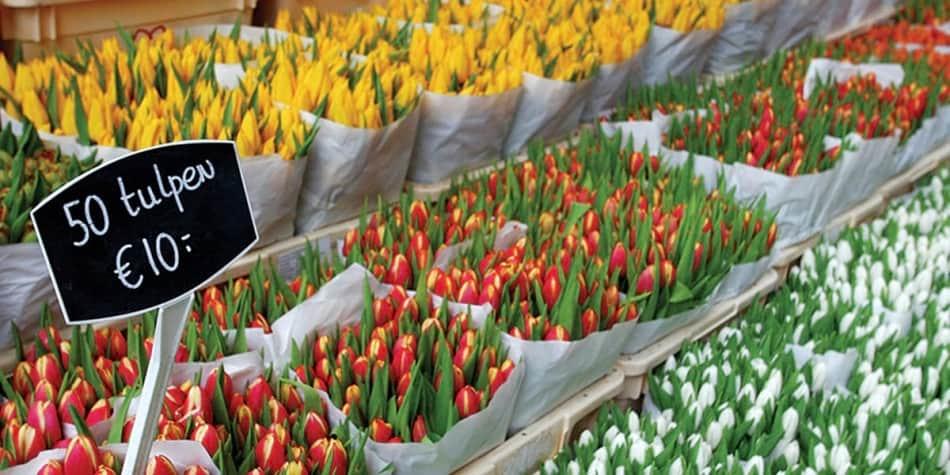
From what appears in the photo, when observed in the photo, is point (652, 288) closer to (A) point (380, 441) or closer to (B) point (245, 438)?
(A) point (380, 441)

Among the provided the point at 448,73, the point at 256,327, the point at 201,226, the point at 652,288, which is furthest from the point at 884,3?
the point at 201,226

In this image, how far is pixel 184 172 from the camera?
1.11 meters

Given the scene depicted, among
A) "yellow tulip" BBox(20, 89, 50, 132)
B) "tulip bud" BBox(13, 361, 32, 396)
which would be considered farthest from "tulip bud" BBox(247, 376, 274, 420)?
"yellow tulip" BBox(20, 89, 50, 132)

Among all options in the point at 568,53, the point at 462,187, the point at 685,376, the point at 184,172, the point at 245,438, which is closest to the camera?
the point at 184,172

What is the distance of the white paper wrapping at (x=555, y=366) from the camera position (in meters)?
1.71

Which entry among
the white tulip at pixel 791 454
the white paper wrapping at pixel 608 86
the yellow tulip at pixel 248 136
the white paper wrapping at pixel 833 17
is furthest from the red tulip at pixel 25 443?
the white paper wrapping at pixel 833 17

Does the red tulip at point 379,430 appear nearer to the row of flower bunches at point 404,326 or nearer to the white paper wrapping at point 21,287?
the row of flower bunches at point 404,326

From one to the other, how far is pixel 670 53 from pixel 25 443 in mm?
2736

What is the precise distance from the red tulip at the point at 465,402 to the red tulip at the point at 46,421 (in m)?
0.59

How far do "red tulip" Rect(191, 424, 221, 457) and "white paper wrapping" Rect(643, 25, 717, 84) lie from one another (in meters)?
2.44

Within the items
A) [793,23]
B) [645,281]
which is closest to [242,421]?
[645,281]

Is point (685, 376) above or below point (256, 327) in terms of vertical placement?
below

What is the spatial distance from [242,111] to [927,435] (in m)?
1.55

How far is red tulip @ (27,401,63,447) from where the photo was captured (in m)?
1.32
